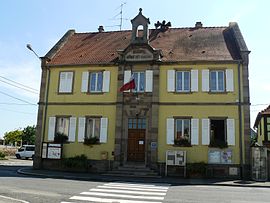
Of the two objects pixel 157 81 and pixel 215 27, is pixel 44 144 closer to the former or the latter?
pixel 157 81

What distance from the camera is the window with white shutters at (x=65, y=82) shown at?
80.5ft

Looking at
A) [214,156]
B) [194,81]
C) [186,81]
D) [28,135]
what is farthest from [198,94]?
[28,135]

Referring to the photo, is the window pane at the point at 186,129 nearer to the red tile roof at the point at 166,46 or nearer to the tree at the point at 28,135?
the red tile roof at the point at 166,46

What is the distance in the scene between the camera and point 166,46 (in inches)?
995

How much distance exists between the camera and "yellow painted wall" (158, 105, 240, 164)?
2136 cm

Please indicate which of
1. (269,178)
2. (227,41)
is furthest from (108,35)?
(269,178)

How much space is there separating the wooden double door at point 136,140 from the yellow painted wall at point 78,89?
2.28 m

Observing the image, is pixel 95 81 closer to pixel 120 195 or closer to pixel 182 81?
pixel 182 81

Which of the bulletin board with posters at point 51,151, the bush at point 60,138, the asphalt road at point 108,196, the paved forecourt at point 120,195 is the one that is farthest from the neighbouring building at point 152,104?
the paved forecourt at point 120,195

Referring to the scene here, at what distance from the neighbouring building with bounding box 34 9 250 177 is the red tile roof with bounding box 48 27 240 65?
0.09m

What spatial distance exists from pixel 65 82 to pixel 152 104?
7.00m

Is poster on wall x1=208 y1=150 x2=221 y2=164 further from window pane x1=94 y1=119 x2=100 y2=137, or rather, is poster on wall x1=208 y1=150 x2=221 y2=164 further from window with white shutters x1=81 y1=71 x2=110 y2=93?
window with white shutters x1=81 y1=71 x2=110 y2=93

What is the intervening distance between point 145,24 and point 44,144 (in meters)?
11.4

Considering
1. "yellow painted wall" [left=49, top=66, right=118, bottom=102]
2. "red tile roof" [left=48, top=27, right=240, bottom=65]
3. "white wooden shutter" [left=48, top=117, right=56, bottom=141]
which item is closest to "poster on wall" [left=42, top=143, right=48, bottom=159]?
"white wooden shutter" [left=48, top=117, right=56, bottom=141]
